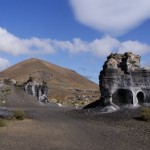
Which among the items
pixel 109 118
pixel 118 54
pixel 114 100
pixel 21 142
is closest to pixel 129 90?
pixel 114 100

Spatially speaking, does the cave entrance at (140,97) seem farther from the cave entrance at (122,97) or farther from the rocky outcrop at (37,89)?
the rocky outcrop at (37,89)

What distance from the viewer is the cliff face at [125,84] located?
47281 mm

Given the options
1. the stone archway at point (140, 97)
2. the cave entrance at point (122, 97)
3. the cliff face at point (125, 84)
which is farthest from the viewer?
the stone archway at point (140, 97)

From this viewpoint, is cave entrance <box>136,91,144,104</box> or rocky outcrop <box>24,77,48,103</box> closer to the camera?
cave entrance <box>136,91,144,104</box>

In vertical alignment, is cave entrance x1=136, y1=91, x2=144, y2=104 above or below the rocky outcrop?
below

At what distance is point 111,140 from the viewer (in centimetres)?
2133

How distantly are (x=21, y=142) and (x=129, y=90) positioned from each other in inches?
1142

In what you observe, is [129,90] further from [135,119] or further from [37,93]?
[37,93]

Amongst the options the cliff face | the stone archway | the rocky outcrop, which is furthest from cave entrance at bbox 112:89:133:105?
the rocky outcrop

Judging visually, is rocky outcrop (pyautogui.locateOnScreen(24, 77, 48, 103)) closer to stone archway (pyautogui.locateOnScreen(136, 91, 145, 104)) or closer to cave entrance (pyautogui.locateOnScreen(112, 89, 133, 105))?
stone archway (pyautogui.locateOnScreen(136, 91, 145, 104))

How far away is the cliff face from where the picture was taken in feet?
155

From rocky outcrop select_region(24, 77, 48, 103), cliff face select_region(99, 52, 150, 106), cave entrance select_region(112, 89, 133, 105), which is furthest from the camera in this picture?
rocky outcrop select_region(24, 77, 48, 103)

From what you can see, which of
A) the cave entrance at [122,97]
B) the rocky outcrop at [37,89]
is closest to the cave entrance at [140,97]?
the cave entrance at [122,97]

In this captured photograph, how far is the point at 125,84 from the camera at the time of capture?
47781 mm
